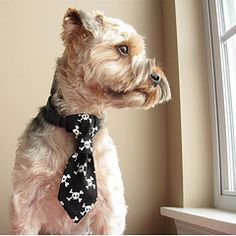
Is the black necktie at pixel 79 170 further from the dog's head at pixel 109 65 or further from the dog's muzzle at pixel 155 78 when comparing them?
the dog's muzzle at pixel 155 78

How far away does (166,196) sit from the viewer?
68.6 inches

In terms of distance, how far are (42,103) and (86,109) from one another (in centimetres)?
61

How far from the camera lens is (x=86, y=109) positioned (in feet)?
3.78

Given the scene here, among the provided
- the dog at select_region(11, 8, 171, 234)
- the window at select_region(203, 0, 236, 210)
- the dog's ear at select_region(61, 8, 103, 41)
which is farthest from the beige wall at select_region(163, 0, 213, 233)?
the dog's ear at select_region(61, 8, 103, 41)

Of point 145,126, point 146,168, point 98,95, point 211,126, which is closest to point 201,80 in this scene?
point 211,126

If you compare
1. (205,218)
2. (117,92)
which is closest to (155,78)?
(117,92)

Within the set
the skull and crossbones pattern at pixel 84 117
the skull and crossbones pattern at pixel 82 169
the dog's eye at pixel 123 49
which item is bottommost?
the skull and crossbones pattern at pixel 82 169

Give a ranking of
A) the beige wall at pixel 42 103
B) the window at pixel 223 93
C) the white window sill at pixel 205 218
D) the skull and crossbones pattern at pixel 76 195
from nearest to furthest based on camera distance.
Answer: the skull and crossbones pattern at pixel 76 195, the white window sill at pixel 205 218, the window at pixel 223 93, the beige wall at pixel 42 103

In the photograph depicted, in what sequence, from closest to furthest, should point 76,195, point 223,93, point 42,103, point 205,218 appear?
1. point 76,195
2. point 205,218
3. point 223,93
4. point 42,103

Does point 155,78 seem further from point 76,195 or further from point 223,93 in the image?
point 223,93

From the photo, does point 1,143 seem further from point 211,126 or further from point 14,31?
point 211,126

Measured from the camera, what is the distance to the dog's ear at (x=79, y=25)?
1089mm

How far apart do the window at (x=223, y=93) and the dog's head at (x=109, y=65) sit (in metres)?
0.54

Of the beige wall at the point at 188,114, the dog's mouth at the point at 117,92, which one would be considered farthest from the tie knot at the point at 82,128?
the beige wall at the point at 188,114
